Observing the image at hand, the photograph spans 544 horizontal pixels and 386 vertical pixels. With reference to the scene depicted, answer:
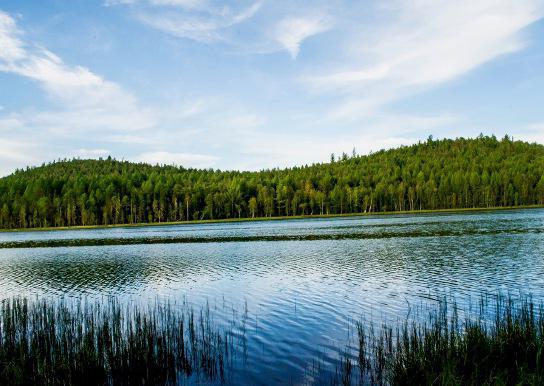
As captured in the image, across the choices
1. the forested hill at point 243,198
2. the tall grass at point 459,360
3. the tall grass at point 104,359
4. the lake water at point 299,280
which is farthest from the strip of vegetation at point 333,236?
the forested hill at point 243,198

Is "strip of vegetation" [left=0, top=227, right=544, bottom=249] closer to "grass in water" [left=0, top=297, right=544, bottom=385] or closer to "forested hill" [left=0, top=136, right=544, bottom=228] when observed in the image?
"grass in water" [left=0, top=297, right=544, bottom=385]

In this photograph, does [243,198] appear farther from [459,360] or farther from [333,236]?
[459,360]

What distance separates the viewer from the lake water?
1745 cm

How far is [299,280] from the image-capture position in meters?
31.0

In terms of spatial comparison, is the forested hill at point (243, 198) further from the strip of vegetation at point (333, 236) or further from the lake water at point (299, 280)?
the lake water at point (299, 280)

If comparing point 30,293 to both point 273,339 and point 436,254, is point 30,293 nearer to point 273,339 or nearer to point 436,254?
point 273,339

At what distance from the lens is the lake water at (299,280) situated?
17.5 meters

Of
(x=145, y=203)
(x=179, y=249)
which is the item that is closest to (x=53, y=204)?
(x=145, y=203)

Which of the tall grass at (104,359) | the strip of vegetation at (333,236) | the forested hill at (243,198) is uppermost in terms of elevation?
the forested hill at (243,198)

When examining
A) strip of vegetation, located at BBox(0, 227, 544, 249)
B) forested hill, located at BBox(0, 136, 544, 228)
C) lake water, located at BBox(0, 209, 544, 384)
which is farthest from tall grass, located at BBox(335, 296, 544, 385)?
forested hill, located at BBox(0, 136, 544, 228)

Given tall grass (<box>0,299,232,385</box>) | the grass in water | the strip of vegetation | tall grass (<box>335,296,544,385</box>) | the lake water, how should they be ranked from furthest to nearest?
the strip of vegetation, the lake water, tall grass (<box>0,299,232,385</box>), the grass in water, tall grass (<box>335,296,544,385</box>)

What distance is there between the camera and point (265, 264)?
134 ft

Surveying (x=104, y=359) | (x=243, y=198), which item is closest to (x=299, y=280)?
(x=104, y=359)

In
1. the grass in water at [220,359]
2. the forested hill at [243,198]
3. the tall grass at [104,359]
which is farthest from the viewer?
the forested hill at [243,198]
